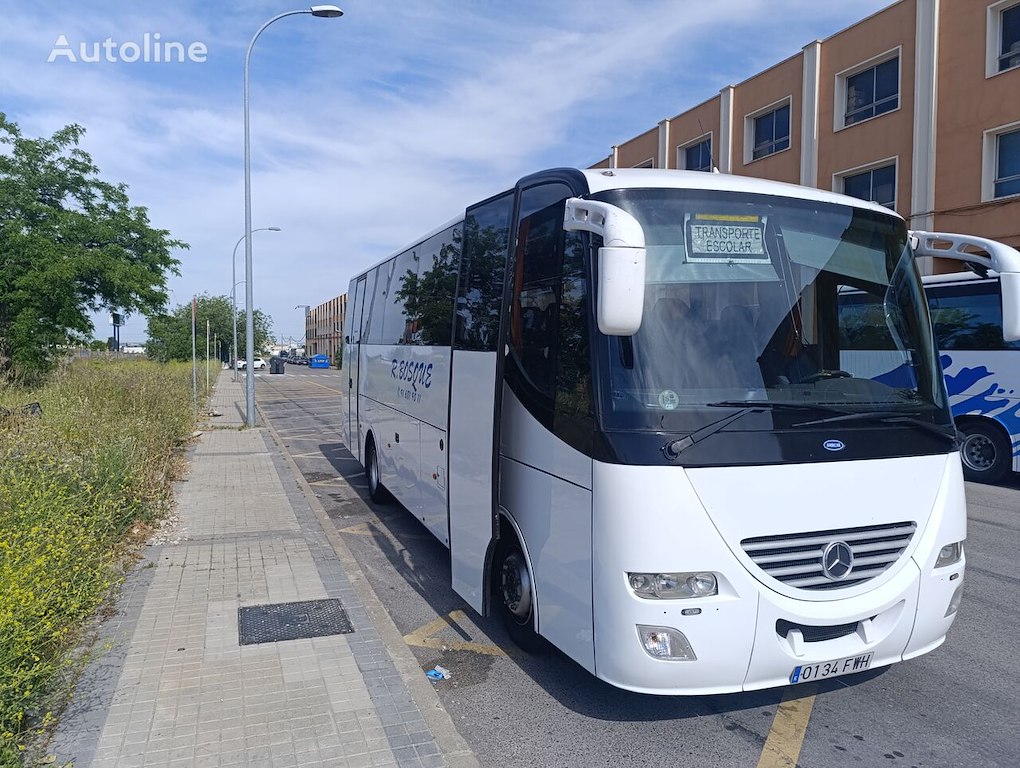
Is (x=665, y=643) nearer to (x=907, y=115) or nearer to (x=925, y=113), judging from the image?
(x=925, y=113)

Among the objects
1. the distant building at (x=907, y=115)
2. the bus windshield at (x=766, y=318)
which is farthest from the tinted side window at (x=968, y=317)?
the bus windshield at (x=766, y=318)

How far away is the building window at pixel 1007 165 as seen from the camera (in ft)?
62.3

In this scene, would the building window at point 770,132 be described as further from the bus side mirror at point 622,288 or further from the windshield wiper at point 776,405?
the bus side mirror at point 622,288

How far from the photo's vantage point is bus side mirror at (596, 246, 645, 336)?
3297mm

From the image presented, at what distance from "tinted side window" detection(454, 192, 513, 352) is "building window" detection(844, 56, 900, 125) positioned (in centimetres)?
2097

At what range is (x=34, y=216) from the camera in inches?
714

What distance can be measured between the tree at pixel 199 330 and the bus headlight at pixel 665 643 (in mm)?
19552

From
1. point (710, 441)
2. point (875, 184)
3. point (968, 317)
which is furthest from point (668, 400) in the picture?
point (875, 184)

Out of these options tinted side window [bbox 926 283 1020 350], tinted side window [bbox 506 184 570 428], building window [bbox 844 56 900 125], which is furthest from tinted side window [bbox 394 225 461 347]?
building window [bbox 844 56 900 125]

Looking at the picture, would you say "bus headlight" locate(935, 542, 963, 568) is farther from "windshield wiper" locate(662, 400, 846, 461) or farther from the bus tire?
the bus tire

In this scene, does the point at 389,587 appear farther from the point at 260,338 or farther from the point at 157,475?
the point at 260,338

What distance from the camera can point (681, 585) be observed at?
3.50 meters

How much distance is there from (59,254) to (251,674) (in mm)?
16334

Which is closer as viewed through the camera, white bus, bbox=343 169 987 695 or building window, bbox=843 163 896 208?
white bus, bbox=343 169 987 695
